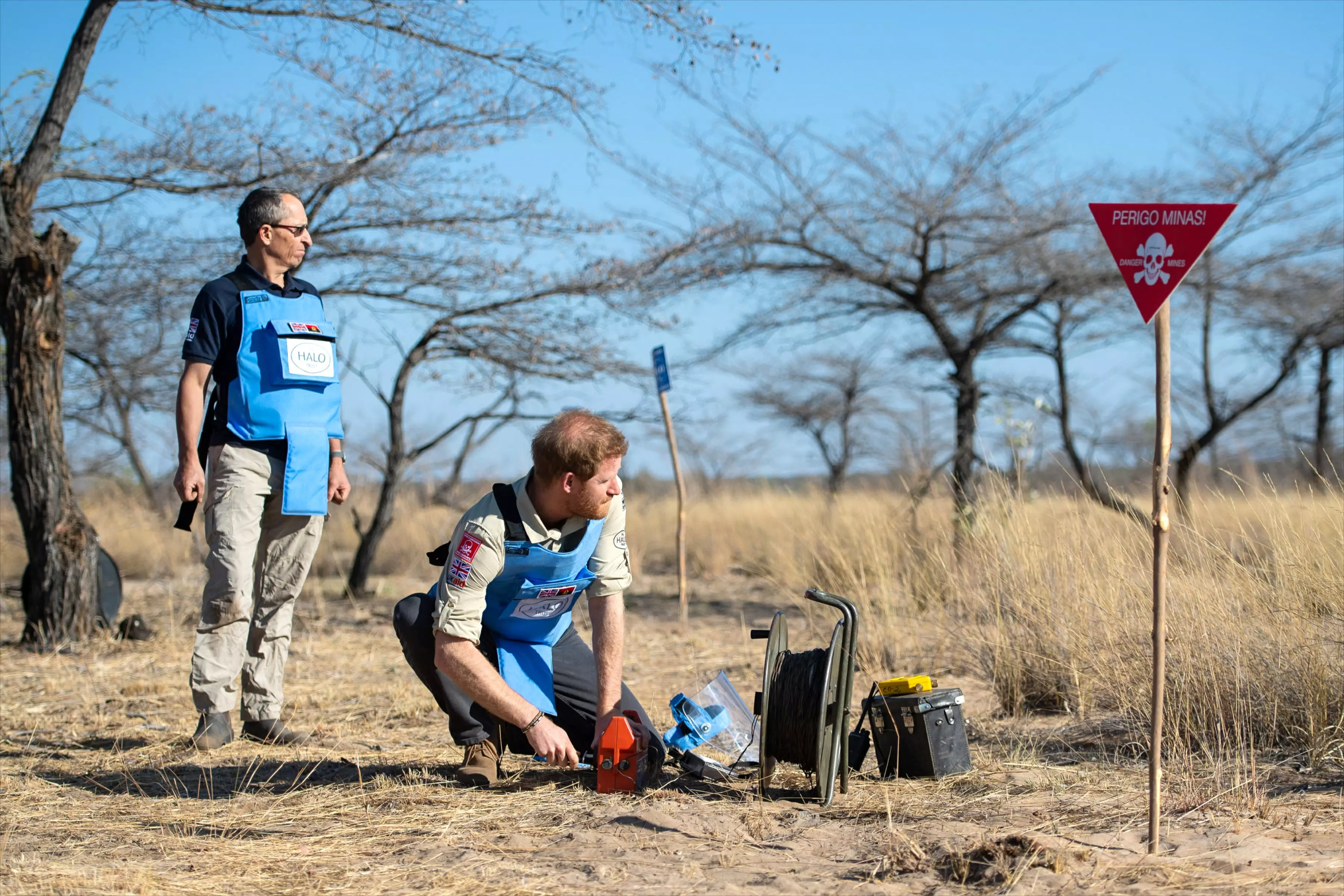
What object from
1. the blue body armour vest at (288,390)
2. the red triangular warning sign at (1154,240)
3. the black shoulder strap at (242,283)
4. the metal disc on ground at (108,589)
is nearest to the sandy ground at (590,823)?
the blue body armour vest at (288,390)

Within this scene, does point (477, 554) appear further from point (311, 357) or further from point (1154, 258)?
point (1154, 258)

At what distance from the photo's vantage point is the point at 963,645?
5.51m

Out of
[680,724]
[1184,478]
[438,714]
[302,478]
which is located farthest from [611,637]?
[1184,478]

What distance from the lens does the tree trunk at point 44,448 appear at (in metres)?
6.82

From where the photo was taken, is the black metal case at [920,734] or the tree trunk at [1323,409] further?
the tree trunk at [1323,409]

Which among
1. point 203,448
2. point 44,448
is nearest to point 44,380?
point 44,448

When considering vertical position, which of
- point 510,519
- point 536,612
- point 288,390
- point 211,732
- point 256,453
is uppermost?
point 288,390

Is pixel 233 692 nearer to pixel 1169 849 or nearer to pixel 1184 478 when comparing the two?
pixel 1169 849

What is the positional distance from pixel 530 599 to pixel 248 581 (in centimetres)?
142

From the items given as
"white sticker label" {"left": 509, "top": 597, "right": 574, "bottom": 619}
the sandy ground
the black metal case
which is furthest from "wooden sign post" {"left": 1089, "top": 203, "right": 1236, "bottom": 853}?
"white sticker label" {"left": 509, "top": 597, "right": 574, "bottom": 619}

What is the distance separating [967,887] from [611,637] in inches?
53.0

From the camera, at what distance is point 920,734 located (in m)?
3.78

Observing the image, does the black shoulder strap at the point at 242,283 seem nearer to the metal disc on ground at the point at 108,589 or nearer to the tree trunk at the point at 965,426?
the metal disc on ground at the point at 108,589

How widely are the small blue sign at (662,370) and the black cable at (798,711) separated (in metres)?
5.03
